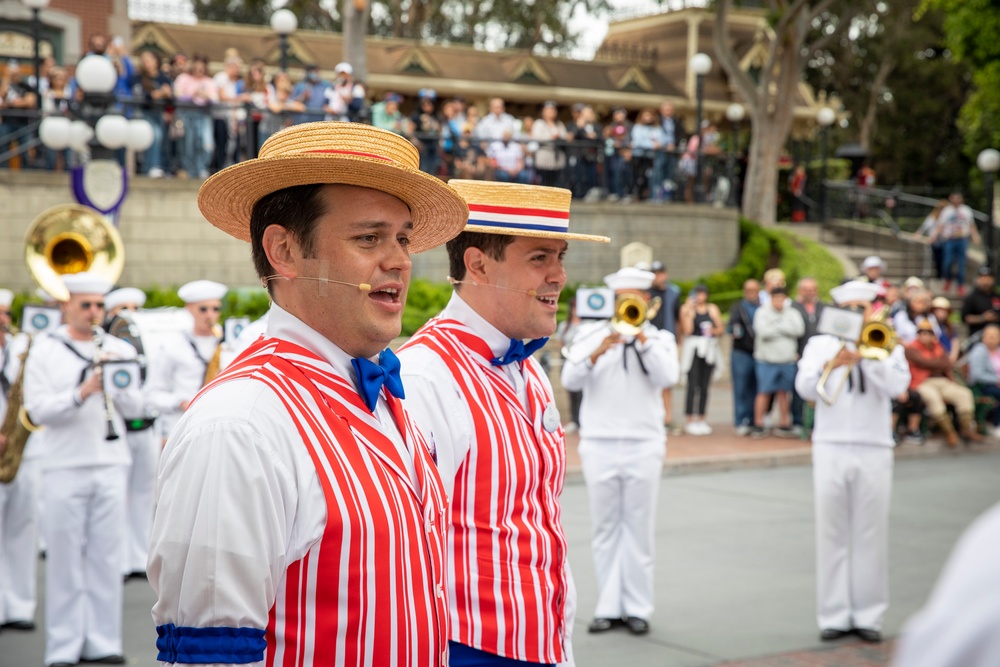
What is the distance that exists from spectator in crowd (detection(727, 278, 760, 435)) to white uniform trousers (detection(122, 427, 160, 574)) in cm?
938

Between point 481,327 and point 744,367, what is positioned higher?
point 481,327

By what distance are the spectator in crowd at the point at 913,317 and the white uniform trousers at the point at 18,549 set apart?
12.4 m

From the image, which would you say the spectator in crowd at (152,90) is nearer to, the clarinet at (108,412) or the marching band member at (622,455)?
the clarinet at (108,412)

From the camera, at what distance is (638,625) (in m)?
7.66

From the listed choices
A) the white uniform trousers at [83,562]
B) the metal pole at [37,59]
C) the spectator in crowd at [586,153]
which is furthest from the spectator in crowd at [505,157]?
the white uniform trousers at [83,562]

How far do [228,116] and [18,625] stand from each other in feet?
40.4

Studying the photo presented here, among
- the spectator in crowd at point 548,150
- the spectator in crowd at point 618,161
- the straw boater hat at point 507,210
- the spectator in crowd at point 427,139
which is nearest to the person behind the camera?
the straw boater hat at point 507,210

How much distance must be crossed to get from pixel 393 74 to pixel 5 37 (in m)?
12.6

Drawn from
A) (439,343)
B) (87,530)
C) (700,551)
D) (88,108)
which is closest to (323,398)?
(439,343)

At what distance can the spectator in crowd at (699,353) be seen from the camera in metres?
16.2

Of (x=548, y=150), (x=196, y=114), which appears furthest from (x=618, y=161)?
(x=196, y=114)

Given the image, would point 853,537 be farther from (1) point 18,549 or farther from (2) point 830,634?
(1) point 18,549

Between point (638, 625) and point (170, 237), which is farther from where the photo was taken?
point (170, 237)

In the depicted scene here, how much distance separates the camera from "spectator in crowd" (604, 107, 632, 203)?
77.6 feet
